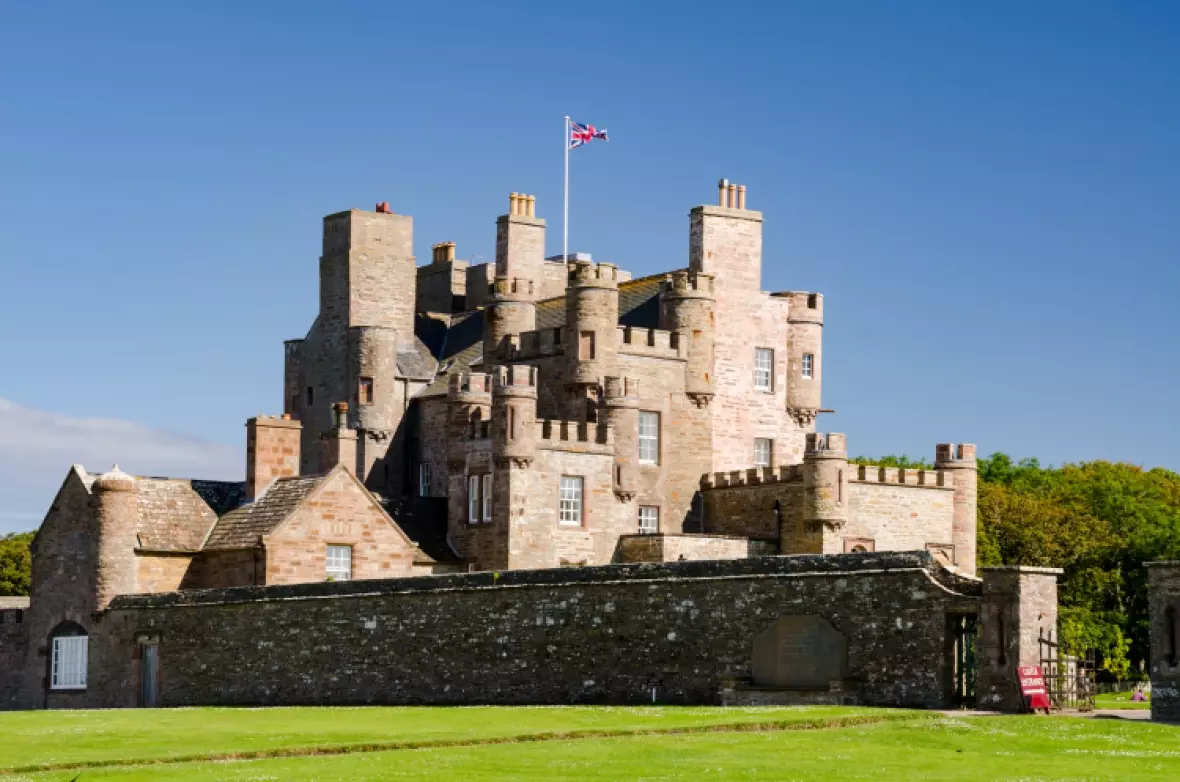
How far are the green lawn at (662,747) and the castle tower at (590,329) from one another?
83.0ft

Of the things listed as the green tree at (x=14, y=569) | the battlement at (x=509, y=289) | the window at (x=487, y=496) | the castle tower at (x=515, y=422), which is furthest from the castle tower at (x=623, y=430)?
the green tree at (x=14, y=569)

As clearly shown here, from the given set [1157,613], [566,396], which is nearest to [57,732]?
[1157,613]

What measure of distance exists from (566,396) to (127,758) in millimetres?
35168

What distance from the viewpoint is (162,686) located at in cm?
5303

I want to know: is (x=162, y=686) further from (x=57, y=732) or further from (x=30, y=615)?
(x=57, y=732)

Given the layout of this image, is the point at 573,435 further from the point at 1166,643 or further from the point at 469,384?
the point at 1166,643

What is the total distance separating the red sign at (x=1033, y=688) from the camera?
122 ft

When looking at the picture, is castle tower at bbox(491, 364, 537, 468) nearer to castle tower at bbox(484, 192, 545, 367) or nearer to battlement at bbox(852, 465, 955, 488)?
castle tower at bbox(484, 192, 545, 367)

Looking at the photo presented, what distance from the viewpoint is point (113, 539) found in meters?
55.8

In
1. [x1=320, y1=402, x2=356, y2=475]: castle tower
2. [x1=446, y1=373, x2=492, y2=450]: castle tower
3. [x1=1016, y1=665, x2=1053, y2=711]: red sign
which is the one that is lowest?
[x1=1016, y1=665, x2=1053, y2=711]: red sign

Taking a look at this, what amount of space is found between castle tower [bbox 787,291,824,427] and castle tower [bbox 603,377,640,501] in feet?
28.3

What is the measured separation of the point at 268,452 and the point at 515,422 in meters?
7.28

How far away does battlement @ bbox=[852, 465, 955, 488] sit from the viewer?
6488 centimetres

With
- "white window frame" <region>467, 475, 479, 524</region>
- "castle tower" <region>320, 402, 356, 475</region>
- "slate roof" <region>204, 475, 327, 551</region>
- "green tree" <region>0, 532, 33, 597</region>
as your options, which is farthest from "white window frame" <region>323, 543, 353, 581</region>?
"green tree" <region>0, 532, 33, 597</region>
